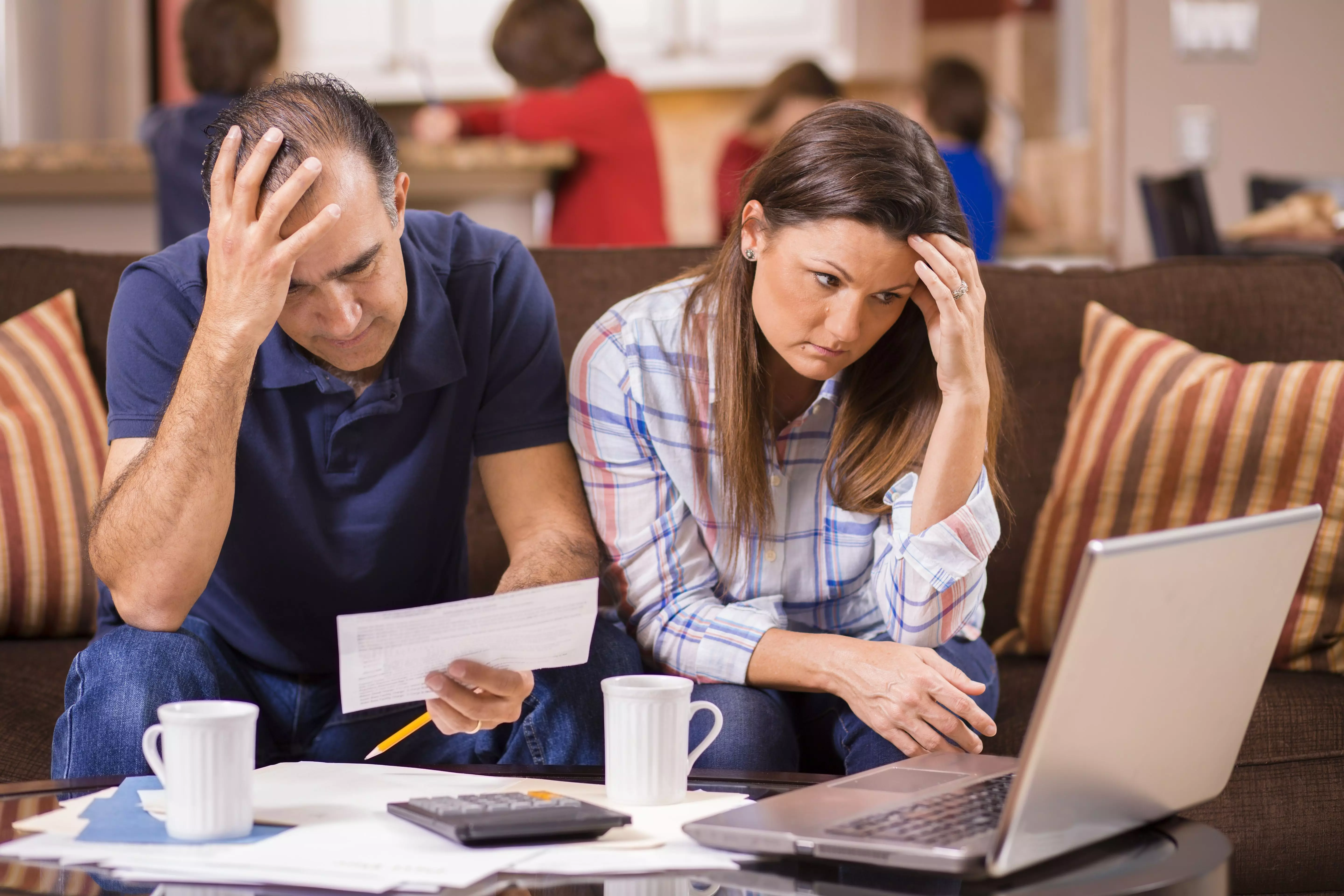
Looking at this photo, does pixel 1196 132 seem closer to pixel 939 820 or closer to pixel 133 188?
pixel 133 188

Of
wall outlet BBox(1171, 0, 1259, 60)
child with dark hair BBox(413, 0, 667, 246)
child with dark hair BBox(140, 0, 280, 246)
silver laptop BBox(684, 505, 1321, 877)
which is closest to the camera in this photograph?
silver laptop BBox(684, 505, 1321, 877)

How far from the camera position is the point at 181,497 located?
1.27 metres

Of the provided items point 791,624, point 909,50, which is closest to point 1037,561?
point 791,624

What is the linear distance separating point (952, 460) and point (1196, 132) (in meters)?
2.43

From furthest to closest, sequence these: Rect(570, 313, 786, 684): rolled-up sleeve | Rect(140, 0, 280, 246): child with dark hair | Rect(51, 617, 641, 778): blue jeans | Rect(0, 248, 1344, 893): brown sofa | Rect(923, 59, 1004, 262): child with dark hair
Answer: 1. Rect(923, 59, 1004, 262): child with dark hair
2. Rect(140, 0, 280, 246): child with dark hair
3. Rect(0, 248, 1344, 893): brown sofa
4. Rect(570, 313, 786, 684): rolled-up sleeve
5. Rect(51, 617, 641, 778): blue jeans

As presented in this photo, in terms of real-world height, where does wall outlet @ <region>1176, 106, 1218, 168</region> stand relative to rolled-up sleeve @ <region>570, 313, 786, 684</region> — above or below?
above

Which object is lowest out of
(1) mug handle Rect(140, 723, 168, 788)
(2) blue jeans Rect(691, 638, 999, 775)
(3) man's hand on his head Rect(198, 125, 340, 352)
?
(2) blue jeans Rect(691, 638, 999, 775)

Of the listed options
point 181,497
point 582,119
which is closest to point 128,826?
point 181,497

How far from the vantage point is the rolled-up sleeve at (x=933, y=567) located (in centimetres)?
134

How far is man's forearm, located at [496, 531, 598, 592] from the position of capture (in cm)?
138

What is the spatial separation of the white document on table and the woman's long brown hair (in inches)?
16.2

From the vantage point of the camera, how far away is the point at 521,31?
3068 mm

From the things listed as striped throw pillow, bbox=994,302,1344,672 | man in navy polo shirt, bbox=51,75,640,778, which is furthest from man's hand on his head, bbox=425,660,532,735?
striped throw pillow, bbox=994,302,1344,672

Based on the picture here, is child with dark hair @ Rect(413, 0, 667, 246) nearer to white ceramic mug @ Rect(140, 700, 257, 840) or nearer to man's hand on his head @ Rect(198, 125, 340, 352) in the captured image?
man's hand on his head @ Rect(198, 125, 340, 352)
